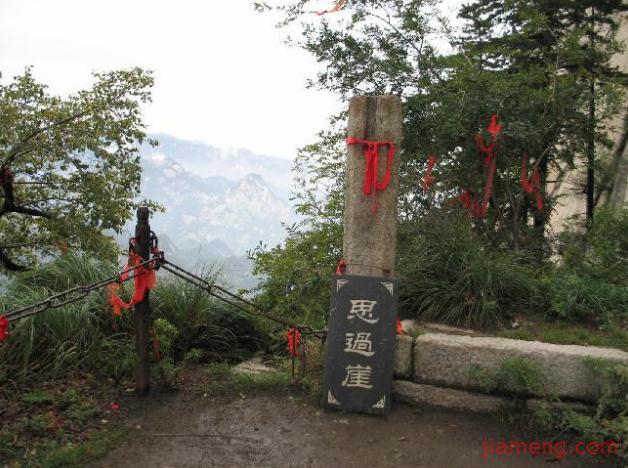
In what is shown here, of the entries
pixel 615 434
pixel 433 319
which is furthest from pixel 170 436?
pixel 615 434

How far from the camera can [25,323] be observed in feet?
12.5

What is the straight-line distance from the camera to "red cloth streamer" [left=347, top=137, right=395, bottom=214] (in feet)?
12.5

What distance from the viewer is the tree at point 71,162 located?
7809 millimetres

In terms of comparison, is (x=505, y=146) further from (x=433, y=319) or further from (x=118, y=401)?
(x=118, y=401)

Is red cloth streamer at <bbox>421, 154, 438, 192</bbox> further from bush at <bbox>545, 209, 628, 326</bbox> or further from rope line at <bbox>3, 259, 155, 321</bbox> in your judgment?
rope line at <bbox>3, 259, 155, 321</bbox>

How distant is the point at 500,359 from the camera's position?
361cm

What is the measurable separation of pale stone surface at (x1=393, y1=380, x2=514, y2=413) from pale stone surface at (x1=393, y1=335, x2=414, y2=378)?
9 cm

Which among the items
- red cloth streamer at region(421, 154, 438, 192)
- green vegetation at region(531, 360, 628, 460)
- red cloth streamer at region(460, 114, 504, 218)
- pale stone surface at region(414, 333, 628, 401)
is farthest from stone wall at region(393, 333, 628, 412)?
red cloth streamer at region(421, 154, 438, 192)

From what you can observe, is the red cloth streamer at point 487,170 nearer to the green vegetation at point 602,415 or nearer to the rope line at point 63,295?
the green vegetation at point 602,415

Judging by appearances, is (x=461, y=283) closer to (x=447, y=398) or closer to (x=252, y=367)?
(x=447, y=398)

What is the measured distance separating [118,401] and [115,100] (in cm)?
619

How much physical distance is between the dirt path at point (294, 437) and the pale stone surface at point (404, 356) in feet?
0.85

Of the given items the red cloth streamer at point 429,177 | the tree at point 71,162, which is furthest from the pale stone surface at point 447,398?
the tree at point 71,162

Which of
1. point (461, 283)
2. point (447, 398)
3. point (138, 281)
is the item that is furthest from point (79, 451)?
point (461, 283)
